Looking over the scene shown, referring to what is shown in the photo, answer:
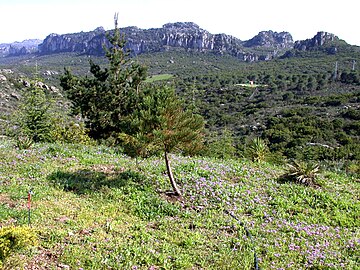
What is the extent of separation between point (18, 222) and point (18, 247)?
262 centimetres

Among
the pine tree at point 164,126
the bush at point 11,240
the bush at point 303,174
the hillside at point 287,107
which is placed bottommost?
the hillside at point 287,107

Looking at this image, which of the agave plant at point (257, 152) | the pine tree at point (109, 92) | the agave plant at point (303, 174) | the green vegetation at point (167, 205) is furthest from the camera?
the pine tree at point (109, 92)

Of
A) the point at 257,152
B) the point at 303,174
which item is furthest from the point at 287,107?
the point at 303,174

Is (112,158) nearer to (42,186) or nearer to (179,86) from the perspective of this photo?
(42,186)

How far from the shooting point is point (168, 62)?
164750mm

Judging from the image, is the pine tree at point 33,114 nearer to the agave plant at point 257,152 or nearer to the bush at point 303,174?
the agave plant at point 257,152

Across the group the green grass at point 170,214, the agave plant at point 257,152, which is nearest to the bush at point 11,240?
the green grass at point 170,214

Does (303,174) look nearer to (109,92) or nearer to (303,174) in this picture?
(303,174)

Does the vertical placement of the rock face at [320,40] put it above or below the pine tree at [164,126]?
above

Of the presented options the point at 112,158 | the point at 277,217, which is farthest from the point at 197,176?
the point at 112,158

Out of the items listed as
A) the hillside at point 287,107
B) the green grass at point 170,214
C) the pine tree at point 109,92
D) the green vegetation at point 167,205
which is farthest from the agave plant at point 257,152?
the pine tree at point 109,92

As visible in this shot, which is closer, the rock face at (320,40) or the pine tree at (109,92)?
the pine tree at (109,92)

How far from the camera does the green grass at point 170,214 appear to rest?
21.5 feet

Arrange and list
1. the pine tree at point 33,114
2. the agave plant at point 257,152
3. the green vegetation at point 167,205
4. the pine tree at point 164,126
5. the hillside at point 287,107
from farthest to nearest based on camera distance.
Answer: the hillside at point 287,107, the pine tree at point 33,114, the agave plant at point 257,152, the pine tree at point 164,126, the green vegetation at point 167,205
